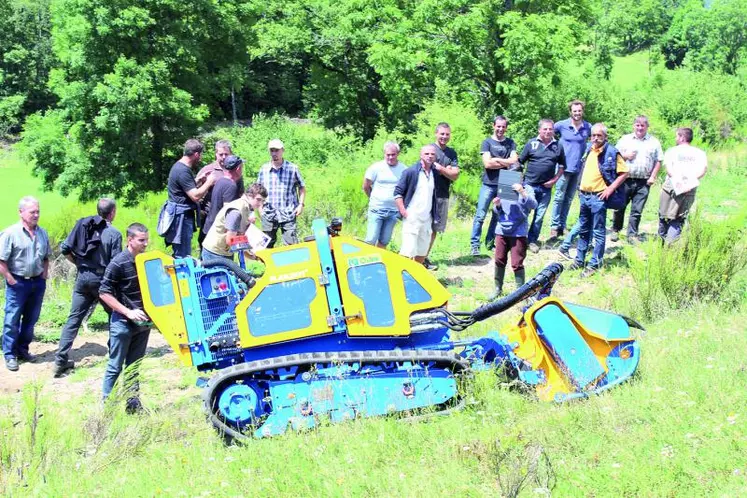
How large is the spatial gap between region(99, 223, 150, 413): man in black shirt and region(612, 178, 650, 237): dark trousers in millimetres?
7323

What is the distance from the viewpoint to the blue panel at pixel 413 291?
585 centimetres

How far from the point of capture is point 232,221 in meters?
7.55

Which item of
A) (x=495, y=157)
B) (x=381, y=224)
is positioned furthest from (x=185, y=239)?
(x=495, y=157)

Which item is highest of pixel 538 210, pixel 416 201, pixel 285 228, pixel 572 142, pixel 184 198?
pixel 184 198

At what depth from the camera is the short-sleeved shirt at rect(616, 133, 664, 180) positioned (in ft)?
36.2

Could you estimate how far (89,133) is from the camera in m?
26.3

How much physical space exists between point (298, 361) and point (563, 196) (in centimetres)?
699

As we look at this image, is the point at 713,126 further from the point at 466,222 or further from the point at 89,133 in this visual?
the point at 89,133

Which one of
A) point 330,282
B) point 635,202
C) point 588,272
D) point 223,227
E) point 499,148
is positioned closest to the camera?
point 330,282

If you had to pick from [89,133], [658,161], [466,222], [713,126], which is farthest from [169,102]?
[713,126]

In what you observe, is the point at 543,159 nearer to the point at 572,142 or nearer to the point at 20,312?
the point at 572,142

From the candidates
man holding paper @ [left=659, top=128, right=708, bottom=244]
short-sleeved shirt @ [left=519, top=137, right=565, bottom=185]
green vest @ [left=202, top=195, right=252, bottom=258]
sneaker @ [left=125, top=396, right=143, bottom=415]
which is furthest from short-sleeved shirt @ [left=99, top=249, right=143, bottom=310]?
man holding paper @ [left=659, top=128, right=708, bottom=244]

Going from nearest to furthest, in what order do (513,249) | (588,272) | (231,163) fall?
(231,163) → (513,249) → (588,272)

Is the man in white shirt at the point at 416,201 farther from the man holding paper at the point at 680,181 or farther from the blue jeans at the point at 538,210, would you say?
the man holding paper at the point at 680,181
